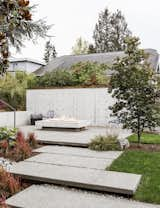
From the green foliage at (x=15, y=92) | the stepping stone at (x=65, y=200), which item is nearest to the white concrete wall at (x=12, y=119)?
the green foliage at (x=15, y=92)

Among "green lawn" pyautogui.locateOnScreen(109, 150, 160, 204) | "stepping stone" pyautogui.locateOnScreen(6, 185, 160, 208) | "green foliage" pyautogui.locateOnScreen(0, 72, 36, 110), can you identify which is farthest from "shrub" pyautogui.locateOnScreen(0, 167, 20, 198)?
"green foliage" pyautogui.locateOnScreen(0, 72, 36, 110)

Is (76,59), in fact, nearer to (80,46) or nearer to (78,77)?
(78,77)

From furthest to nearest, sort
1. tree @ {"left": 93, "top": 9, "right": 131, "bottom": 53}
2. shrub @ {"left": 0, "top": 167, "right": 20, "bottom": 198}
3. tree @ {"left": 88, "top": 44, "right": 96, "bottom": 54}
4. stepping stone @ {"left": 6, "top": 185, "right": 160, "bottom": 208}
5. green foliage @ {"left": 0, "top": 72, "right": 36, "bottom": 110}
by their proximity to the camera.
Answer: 1. tree @ {"left": 88, "top": 44, "right": 96, "bottom": 54}
2. tree @ {"left": 93, "top": 9, "right": 131, "bottom": 53}
3. green foliage @ {"left": 0, "top": 72, "right": 36, "bottom": 110}
4. shrub @ {"left": 0, "top": 167, "right": 20, "bottom": 198}
5. stepping stone @ {"left": 6, "top": 185, "right": 160, "bottom": 208}

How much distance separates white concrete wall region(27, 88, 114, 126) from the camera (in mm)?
12136

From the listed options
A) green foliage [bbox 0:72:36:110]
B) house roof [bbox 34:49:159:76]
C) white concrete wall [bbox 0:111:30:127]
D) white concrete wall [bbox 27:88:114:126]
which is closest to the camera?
white concrete wall [bbox 0:111:30:127]

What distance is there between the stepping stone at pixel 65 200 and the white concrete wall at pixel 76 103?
8.50m

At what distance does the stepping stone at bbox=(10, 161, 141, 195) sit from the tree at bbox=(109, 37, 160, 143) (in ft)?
8.53

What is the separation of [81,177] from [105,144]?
239 centimetres

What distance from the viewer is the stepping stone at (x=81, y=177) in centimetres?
369

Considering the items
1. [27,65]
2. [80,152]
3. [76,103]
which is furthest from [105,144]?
[27,65]

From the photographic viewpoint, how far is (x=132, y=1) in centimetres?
1212

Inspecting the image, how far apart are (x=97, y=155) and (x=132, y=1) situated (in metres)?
9.54

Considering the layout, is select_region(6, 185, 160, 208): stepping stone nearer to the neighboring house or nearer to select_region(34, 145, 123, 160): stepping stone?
select_region(34, 145, 123, 160): stepping stone

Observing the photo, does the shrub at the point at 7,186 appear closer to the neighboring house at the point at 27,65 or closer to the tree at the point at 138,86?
the tree at the point at 138,86
